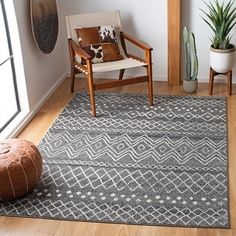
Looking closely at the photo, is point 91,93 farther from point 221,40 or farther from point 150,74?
point 221,40

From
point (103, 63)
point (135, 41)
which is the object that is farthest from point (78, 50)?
point (135, 41)

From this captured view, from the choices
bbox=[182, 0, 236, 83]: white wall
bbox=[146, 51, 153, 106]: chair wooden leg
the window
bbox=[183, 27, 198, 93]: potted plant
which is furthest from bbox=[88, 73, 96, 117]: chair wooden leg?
bbox=[182, 0, 236, 83]: white wall

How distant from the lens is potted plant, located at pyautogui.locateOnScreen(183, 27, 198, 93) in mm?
4156

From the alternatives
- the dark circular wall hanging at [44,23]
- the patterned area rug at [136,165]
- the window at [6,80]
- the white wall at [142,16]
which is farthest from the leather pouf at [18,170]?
the white wall at [142,16]

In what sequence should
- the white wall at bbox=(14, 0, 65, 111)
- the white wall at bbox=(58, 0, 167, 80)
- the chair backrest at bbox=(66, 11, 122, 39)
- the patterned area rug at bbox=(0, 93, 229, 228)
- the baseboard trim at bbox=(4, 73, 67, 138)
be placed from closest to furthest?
1. the patterned area rug at bbox=(0, 93, 229, 228)
2. the baseboard trim at bbox=(4, 73, 67, 138)
3. the white wall at bbox=(14, 0, 65, 111)
4. the chair backrest at bbox=(66, 11, 122, 39)
5. the white wall at bbox=(58, 0, 167, 80)

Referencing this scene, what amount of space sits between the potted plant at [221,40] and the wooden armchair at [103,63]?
629mm

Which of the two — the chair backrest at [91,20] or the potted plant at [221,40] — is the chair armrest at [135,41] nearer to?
the chair backrest at [91,20]

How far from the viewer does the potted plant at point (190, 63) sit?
13.6ft

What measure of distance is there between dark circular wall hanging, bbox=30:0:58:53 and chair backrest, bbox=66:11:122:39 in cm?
15

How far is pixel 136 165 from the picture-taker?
3.18m

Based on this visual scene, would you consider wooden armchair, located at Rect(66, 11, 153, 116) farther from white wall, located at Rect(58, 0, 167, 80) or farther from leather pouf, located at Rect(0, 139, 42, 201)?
leather pouf, located at Rect(0, 139, 42, 201)

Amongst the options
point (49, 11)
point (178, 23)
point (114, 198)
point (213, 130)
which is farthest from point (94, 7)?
point (114, 198)

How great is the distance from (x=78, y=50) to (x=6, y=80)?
2.19 ft

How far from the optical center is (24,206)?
2783 mm
